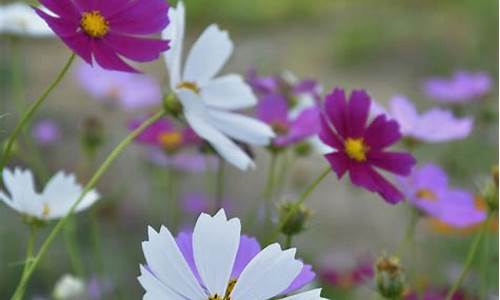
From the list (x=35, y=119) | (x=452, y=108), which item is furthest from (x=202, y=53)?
(x=35, y=119)

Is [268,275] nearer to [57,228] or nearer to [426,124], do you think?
[57,228]

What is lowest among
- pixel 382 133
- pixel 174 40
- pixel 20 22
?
pixel 382 133

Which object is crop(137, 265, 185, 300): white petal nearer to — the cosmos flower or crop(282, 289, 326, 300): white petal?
crop(282, 289, 326, 300): white petal

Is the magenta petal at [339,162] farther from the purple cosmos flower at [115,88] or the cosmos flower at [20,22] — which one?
the purple cosmos flower at [115,88]

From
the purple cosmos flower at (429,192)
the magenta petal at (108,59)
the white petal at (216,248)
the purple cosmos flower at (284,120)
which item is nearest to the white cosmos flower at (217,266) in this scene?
the white petal at (216,248)

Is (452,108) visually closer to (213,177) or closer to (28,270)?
(213,177)

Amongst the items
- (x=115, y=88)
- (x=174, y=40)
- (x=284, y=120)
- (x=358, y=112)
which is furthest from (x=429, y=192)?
(x=115, y=88)

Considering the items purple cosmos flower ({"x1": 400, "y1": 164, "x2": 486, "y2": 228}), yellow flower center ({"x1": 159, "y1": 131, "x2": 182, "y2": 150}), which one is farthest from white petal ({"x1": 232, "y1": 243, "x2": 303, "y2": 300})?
yellow flower center ({"x1": 159, "y1": 131, "x2": 182, "y2": 150})

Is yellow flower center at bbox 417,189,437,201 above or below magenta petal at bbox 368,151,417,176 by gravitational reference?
below
